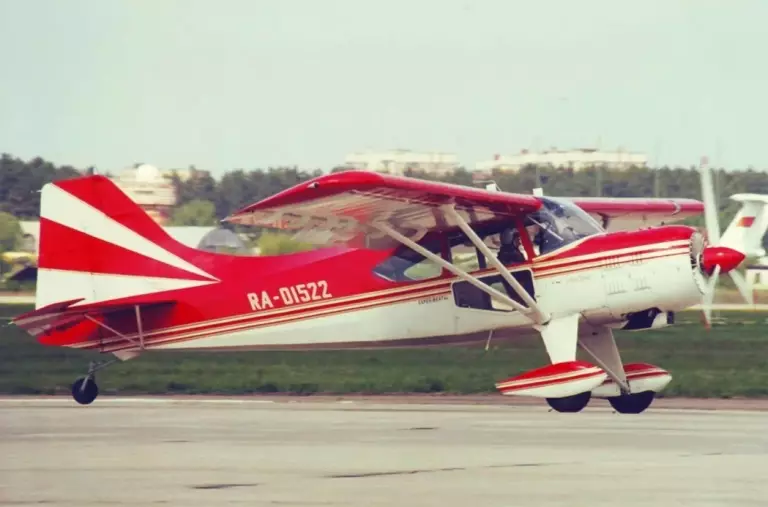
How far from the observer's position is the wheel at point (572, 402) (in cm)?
1310

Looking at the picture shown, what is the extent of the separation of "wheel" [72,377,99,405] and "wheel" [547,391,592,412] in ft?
17.2

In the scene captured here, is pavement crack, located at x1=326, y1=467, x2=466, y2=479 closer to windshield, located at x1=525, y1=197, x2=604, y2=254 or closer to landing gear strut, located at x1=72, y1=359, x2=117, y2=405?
windshield, located at x1=525, y1=197, x2=604, y2=254

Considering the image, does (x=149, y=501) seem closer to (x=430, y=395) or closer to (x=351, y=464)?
(x=351, y=464)

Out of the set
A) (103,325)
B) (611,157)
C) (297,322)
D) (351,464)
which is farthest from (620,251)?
(611,157)

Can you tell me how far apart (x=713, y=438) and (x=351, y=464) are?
3.46 meters

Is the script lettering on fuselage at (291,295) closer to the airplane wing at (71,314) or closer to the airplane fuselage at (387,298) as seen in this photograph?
the airplane fuselage at (387,298)

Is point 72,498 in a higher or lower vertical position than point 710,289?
lower

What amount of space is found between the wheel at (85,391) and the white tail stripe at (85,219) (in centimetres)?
158

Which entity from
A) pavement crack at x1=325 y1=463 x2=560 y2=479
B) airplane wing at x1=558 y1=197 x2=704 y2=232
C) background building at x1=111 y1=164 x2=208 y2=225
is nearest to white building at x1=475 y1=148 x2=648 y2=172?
background building at x1=111 y1=164 x2=208 y2=225

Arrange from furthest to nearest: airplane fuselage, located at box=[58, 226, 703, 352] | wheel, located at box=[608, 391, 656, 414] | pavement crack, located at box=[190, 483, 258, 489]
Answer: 1. wheel, located at box=[608, 391, 656, 414]
2. airplane fuselage, located at box=[58, 226, 703, 352]
3. pavement crack, located at box=[190, 483, 258, 489]

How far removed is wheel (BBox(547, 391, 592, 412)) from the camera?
13102 millimetres

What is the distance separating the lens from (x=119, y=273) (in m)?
15.0

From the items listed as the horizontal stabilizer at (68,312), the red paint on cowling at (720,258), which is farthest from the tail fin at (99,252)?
the red paint on cowling at (720,258)

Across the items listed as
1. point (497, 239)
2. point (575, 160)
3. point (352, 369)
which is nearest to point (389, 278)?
point (497, 239)
